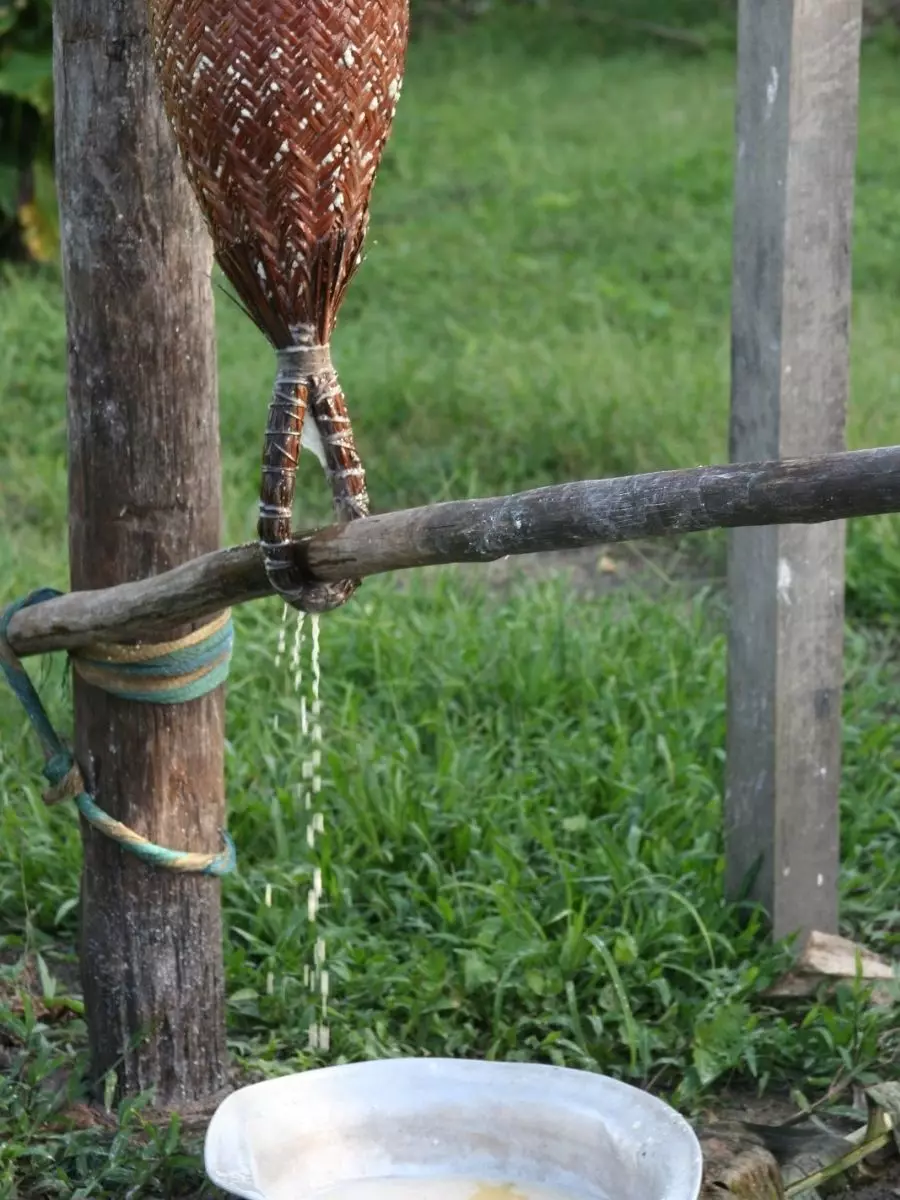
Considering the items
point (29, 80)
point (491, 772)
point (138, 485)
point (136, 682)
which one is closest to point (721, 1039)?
point (491, 772)

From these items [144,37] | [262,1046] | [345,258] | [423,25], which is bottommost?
[262,1046]

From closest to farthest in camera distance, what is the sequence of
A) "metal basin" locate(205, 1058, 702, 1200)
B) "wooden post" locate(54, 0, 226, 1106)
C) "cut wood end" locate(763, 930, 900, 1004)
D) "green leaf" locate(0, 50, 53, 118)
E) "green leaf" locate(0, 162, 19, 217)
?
"metal basin" locate(205, 1058, 702, 1200), "wooden post" locate(54, 0, 226, 1106), "cut wood end" locate(763, 930, 900, 1004), "green leaf" locate(0, 50, 53, 118), "green leaf" locate(0, 162, 19, 217)

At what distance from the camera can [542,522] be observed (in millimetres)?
1628

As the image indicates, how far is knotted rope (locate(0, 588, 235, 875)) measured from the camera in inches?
83.7

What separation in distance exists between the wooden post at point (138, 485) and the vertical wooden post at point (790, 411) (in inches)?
31.1

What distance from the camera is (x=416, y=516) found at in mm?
1703

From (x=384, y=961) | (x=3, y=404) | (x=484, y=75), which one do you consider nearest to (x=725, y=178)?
(x=484, y=75)

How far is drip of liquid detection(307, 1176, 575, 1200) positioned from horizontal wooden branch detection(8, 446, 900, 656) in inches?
27.0

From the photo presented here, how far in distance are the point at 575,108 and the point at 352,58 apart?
24.6ft

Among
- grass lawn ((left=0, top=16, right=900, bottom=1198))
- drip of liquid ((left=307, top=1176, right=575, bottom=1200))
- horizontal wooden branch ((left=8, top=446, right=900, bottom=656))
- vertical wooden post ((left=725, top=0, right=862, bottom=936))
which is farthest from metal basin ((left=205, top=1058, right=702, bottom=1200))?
vertical wooden post ((left=725, top=0, right=862, bottom=936))

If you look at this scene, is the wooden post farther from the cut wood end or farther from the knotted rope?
the cut wood end

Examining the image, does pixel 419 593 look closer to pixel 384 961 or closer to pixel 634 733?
pixel 634 733

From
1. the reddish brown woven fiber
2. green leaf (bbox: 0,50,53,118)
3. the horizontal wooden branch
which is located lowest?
the horizontal wooden branch

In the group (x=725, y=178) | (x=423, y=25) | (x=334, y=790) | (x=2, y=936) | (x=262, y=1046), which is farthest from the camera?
(x=423, y=25)
